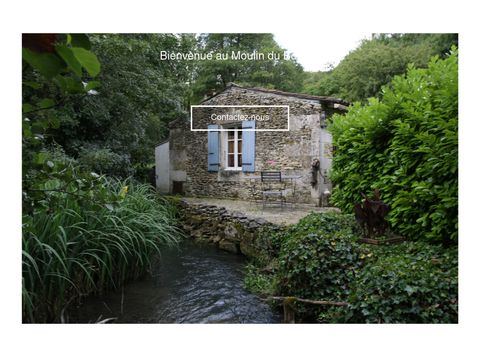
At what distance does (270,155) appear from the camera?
352 cm

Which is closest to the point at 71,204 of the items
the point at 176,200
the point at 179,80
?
the point at 179,80

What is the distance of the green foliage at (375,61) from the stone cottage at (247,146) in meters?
0.32

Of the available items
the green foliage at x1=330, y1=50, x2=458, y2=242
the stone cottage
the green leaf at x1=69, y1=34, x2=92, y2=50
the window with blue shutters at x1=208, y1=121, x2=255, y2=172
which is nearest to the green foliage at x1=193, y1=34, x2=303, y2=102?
the stone cottage

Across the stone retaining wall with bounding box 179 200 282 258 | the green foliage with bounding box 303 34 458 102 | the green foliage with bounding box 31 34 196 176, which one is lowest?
the stone retaining wall with bounding box 179 200 282 258

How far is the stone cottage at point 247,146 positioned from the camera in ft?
8.45

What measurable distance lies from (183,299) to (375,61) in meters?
6.06

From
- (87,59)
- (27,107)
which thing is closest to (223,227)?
(27,107)

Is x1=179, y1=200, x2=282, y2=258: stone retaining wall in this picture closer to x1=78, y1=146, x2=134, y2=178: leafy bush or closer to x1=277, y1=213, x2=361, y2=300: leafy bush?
x1=78, y1=146, x2=134, y2=178: leafy bush

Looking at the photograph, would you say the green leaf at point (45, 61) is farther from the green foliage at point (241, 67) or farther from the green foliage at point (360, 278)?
the green foliage at point (360, 278)

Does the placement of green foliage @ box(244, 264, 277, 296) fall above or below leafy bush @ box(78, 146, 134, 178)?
below

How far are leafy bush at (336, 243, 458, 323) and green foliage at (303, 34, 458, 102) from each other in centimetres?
149

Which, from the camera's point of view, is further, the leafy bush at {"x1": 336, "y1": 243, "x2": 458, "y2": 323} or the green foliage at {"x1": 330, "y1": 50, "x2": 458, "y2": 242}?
the green foliage at {"x1": 330, "y1": 50, "x2": 458, "y2": 242}

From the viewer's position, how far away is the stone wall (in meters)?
3.17
